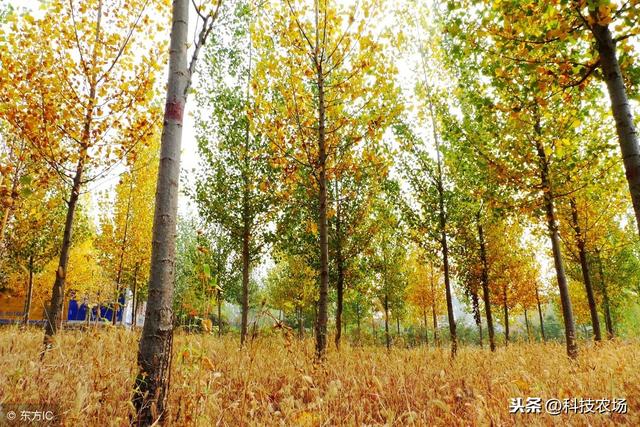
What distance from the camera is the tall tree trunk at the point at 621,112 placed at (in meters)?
2.85

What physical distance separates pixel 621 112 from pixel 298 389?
4.05 m

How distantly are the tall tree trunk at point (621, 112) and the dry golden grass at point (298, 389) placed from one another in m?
1.77

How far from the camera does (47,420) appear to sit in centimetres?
254

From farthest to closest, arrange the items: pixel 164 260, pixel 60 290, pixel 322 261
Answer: pixel 322 261 → pixel 60 290 → pixel 164 260

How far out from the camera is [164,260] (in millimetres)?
2578

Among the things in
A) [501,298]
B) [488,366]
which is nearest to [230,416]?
[488,366]

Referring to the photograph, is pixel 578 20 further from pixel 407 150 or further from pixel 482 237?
pixel 482 237

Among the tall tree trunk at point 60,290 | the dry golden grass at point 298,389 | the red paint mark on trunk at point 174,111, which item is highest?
the red paint mark on trunk at point 174,111

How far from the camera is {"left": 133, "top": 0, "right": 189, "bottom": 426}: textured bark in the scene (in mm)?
2398

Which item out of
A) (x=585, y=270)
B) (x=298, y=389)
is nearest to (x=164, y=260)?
(x=298, y=389)

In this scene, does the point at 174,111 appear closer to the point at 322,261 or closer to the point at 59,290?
the point at 322,261

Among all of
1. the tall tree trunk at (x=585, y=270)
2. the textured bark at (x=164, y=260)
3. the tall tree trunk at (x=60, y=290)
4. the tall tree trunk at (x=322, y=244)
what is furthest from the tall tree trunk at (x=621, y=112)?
the tall tree trunk at (x=585, y=270)

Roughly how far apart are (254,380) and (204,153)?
25.3 ft

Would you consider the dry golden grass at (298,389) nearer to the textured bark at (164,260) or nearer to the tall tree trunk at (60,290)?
the textured bark at (164,260)
